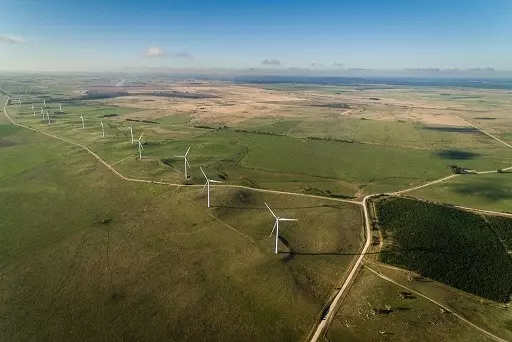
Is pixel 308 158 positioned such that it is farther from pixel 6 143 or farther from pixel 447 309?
pixel 6 143

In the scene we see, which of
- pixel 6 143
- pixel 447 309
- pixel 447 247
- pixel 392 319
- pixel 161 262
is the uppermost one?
pixel 447 247

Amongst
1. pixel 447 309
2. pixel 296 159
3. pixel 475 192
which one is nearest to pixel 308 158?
pixel 296 159

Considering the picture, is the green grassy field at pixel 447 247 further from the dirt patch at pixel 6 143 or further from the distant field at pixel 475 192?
the dirt patch at pixel 6 143

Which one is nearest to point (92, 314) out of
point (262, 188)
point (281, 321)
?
point (281, 321)

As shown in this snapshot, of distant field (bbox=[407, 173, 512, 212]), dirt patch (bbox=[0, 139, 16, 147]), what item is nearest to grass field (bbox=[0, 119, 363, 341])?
distant field (bbox=[407, 173, 512, 212])

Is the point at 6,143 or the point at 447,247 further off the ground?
the point at 447,247

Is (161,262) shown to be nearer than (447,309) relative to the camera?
No

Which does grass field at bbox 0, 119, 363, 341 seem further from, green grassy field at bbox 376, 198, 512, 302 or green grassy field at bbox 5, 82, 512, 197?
green grassy field at bbox 5, 82, 512, 197
